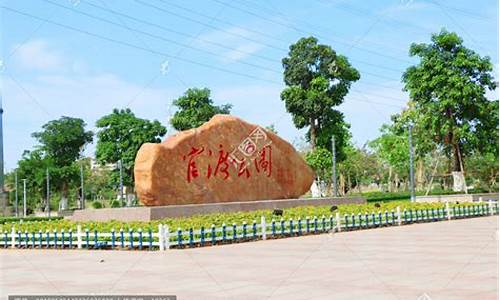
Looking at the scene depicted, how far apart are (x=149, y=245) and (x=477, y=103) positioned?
2596cm

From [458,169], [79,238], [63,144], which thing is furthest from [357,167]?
[79,238]

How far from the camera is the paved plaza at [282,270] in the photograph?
25.6 feet

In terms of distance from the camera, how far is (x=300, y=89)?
1433 inches

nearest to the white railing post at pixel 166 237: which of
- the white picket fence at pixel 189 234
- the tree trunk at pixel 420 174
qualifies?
the white picket fence at pixel 189 234

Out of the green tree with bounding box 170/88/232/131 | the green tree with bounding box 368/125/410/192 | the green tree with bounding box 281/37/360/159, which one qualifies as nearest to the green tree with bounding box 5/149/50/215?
the green tree with bounding box 170/88/232/131

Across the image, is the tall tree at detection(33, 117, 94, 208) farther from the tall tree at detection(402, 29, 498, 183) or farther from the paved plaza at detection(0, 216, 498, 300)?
the paved plaza at detection(0, 216, 498, 300)

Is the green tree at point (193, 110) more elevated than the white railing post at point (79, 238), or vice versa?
the green tree at point (193, 110)

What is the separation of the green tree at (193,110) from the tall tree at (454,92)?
523 inches

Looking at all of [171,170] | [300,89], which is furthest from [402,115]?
[171,170]

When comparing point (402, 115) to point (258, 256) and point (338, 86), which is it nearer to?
point (338, 86)

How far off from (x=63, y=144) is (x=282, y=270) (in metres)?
43.2

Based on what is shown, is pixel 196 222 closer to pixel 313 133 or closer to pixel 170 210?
pixel 170 210

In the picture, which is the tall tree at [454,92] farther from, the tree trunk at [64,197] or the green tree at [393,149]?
the tree trunk at [64,197]

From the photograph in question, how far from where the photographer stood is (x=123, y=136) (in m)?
45.0
